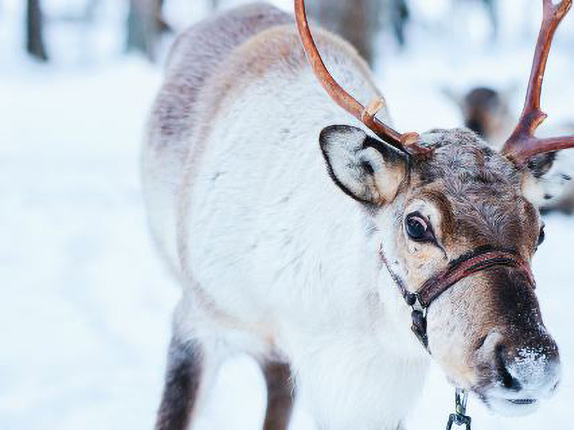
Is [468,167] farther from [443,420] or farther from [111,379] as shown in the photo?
[111,379]

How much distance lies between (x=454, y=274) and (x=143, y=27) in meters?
14.2

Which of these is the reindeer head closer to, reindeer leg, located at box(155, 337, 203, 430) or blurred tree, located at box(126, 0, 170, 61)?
reindeer leg, located at box(155, 337, 203, 430)

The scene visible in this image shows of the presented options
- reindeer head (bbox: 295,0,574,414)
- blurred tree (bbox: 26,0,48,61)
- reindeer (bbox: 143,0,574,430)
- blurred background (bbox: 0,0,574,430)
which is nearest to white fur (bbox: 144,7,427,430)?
reindeer (bbox: 143,0,574,430)

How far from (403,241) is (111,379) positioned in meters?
2.13

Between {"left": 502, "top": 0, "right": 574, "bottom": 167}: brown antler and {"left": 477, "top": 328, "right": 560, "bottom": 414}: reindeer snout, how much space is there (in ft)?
1.86

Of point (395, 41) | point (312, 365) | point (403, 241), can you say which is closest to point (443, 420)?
point (312, 365)

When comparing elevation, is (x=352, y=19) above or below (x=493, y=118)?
above

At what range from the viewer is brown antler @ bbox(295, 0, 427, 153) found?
220 cm

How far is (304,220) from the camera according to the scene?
2.67 meters

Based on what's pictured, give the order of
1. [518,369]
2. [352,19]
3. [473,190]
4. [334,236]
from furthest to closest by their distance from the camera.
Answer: [352,19]
[334,236]
[473,190]
[518,369]

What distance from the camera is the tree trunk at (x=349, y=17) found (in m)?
7.00

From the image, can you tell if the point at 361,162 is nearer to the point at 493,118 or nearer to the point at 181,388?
the point at 181,388

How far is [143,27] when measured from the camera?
15.5m

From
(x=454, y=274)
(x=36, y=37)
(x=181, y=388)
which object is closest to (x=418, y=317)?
(x=454, y=274)
